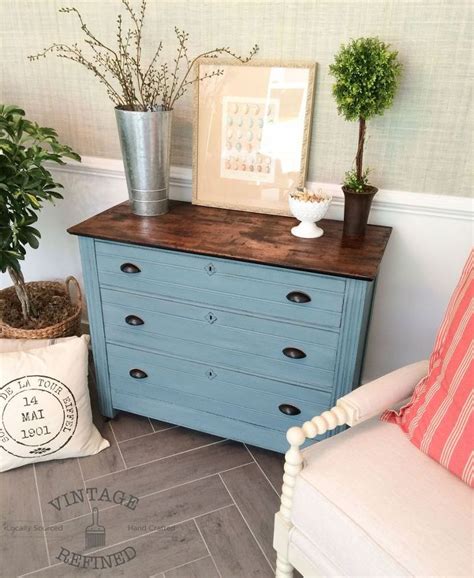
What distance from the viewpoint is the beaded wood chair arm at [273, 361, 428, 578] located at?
1322 mm

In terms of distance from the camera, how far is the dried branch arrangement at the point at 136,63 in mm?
1955

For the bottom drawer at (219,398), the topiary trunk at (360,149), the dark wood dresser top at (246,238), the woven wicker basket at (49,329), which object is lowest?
the bottom drawer at (219,398)

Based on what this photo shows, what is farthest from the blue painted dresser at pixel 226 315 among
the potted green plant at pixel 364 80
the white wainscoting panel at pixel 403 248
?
the potted green plant at pixel 364 80

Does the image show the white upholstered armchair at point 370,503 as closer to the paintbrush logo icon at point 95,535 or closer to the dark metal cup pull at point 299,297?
the dark metal cup pull at point 299,297

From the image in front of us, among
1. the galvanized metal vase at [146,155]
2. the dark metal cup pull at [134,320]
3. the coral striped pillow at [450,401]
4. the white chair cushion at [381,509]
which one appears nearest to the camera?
the white chair cushion at [381,509]

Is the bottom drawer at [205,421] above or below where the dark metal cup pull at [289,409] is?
below

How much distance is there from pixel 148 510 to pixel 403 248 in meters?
1.32

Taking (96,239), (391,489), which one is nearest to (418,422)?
(391,489)

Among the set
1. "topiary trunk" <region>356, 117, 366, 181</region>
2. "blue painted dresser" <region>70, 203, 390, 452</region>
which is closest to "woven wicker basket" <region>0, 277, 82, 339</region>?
"blue painted dresser" <region>70, 203, 390, 452</region>

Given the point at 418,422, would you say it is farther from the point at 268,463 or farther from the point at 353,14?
the point at 353,14

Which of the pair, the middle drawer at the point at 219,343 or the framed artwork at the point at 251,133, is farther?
the framed artwork at the point at 251,133

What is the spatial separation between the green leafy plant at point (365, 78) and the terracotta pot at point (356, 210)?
24 cm

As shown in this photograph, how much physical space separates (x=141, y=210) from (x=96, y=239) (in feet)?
0.76

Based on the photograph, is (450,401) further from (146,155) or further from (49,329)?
(49,329)
